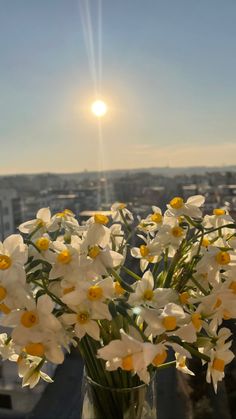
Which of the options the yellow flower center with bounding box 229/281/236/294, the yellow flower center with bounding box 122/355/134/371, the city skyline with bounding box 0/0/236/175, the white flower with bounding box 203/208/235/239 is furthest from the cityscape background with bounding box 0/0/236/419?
the yellow flower center with bounding box 122/355/134/371

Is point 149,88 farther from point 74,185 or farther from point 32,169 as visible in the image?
point 74,185

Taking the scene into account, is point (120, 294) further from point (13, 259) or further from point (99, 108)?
point (99, 108)

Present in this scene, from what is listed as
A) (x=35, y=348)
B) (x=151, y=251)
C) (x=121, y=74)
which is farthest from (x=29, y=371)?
(x=121, y=74)

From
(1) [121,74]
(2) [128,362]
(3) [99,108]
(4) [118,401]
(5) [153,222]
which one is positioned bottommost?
(4) [118,401]

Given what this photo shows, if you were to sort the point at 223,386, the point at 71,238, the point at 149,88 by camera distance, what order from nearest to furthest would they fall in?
the point at 71,238, the point at 223,386, the point at 149,88

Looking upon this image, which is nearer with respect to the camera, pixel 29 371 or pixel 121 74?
pixel 29 371

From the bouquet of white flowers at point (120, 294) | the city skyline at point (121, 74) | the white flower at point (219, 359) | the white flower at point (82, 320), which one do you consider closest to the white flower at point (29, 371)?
the bouquet of white flowers at point (120, 294)

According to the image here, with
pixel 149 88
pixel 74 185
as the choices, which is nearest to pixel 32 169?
pixel 74 185
